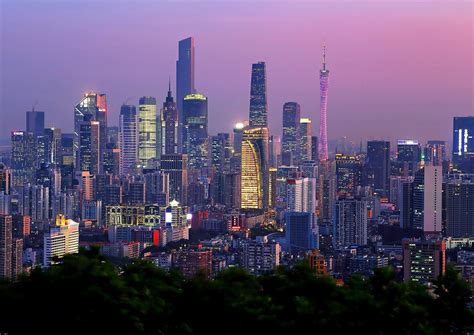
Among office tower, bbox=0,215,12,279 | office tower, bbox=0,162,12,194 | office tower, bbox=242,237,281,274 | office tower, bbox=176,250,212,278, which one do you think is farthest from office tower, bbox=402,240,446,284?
office tower, bbox=0,162,12,194

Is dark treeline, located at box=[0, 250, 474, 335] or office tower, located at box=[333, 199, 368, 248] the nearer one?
dark treeline, located at box=[0, 250, 474, 335]

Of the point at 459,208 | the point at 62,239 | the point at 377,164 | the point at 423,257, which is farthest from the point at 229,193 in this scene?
the point at 423,257

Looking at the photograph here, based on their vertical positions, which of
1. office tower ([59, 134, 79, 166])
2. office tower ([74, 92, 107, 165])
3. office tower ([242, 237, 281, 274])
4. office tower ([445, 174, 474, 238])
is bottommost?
office tower ([242, 237, 281, 274])

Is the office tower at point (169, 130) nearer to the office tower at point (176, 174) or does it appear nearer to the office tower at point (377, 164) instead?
the office tower at point (176, 174)

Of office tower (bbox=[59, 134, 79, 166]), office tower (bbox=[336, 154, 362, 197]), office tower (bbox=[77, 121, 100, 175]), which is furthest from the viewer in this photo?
office tower (bbox=[59, 134, 79, 166])

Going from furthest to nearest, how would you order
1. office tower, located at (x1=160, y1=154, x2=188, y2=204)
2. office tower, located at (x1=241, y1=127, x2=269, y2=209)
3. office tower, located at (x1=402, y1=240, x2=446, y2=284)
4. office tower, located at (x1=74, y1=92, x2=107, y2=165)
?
office tower, located at (x1=74, y1=92, x2=107, y2=165)
office tower, located at (x1=241, y1=127, x2=269, y2=209)
office tower, located at (x1=160, y1=154, x2=188, y2=204)
office tower, located at (x1=402, y1=240, x2=446, y2=284)

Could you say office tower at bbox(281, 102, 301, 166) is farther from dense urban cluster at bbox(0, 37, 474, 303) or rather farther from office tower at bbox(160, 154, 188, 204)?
office tower at bbox(160, 154, 188, 204)

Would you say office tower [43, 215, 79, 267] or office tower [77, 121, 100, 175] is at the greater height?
office tower [77, 121, 100, 175]
